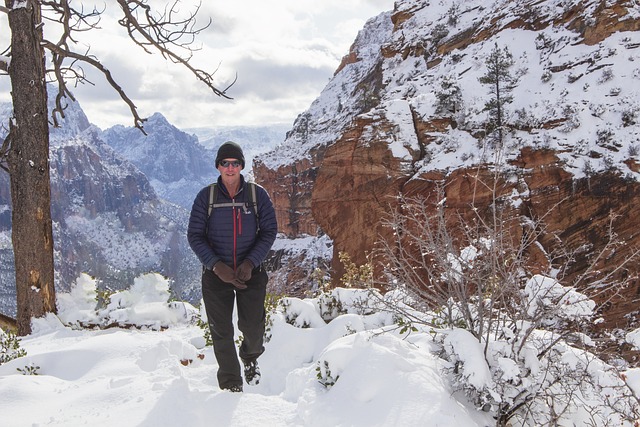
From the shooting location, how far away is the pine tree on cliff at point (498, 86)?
1789cm

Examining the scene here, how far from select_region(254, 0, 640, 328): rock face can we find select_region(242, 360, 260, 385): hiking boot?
848 centimetres

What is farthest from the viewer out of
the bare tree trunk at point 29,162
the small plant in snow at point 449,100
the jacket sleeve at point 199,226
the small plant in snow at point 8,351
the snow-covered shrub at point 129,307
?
the small plant in snow at point 449,100

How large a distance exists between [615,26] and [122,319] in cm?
2290

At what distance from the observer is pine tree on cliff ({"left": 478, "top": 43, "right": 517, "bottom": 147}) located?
17891mm

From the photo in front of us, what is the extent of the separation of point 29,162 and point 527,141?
632 inches

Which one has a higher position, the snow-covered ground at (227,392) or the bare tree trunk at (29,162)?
the bare tree trunk at (29,162)

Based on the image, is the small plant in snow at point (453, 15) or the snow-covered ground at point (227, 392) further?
the small plant in snow at point (453, 15)

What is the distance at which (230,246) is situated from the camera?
3361mm

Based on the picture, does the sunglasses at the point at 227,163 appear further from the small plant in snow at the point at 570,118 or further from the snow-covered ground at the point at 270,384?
the small plant in snow at the point at 570,118

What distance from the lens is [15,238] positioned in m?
5.56

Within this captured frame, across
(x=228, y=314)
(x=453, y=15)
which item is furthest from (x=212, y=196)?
(x=453, y=15)

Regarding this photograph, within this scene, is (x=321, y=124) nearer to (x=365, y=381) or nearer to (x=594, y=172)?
(x=594, y=172)

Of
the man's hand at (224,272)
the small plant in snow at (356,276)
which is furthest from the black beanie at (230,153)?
the small plant in snow at (356,276)

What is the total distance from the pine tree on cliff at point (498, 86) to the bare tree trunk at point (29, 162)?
15.5 m
